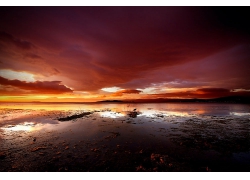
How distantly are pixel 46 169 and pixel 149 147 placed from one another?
7.21m

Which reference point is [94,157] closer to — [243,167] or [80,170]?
[80,170]

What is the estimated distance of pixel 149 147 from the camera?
30.4ft

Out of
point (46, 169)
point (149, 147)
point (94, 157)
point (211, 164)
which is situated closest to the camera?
point (46, 169)

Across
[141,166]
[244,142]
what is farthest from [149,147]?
[244,142]

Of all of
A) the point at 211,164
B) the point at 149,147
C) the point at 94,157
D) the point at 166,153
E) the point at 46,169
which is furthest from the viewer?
the point at 149,147

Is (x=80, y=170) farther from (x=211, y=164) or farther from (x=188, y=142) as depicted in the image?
(x=188, y=142)

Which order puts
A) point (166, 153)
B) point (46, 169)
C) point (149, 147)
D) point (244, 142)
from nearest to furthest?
point (46, 169) → point (166, 153) → point (149, 147) → point (244, 142)

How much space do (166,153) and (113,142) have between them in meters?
4.70

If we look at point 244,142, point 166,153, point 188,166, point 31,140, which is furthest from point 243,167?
point 31,140

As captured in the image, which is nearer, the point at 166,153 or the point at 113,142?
the point at 166,153

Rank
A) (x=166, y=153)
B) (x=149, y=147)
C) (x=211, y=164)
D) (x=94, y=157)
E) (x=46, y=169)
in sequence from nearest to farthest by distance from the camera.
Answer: (x=46, y=169), (x=211, y=164), (x=94, y=157), (x=166, y=153), (x=149, y=147)

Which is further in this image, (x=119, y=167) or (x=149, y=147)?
(x=149, y=147)

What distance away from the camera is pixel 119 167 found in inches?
257

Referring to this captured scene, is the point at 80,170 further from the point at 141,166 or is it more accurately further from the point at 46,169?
the point at 141,166
